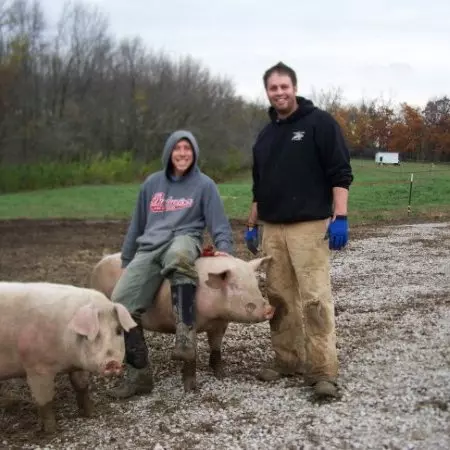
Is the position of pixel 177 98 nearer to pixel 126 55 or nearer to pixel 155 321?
pixel 126 55

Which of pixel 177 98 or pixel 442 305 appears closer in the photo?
pixel 442 305

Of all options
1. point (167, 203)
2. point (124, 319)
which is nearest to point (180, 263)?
point (167, 203)

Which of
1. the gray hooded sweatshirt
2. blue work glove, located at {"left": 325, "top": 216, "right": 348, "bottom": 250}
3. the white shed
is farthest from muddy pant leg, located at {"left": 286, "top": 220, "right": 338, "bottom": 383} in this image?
the white shed

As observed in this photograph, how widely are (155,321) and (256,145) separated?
1.72 meters

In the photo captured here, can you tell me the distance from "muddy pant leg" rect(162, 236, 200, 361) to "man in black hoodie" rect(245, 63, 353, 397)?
0.78m

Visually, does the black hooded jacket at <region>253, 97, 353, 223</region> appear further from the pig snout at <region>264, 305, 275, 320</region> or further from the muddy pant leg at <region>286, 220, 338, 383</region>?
the pig snout at <region>264, 305, 275, 320</region>

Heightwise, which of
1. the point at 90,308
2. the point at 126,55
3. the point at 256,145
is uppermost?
the point at 126,55

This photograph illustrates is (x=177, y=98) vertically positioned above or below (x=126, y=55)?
below

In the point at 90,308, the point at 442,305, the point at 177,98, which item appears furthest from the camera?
the point at 177,98

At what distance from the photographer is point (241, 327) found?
25.1 feet

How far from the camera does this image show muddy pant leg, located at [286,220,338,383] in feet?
16.8

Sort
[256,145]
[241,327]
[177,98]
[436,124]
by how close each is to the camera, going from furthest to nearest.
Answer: [436,124] → [177,98] → [241,327] → [256,145]

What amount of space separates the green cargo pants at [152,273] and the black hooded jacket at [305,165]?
0.76 metres

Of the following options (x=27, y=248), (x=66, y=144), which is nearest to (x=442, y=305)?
(x=27, y=248)
